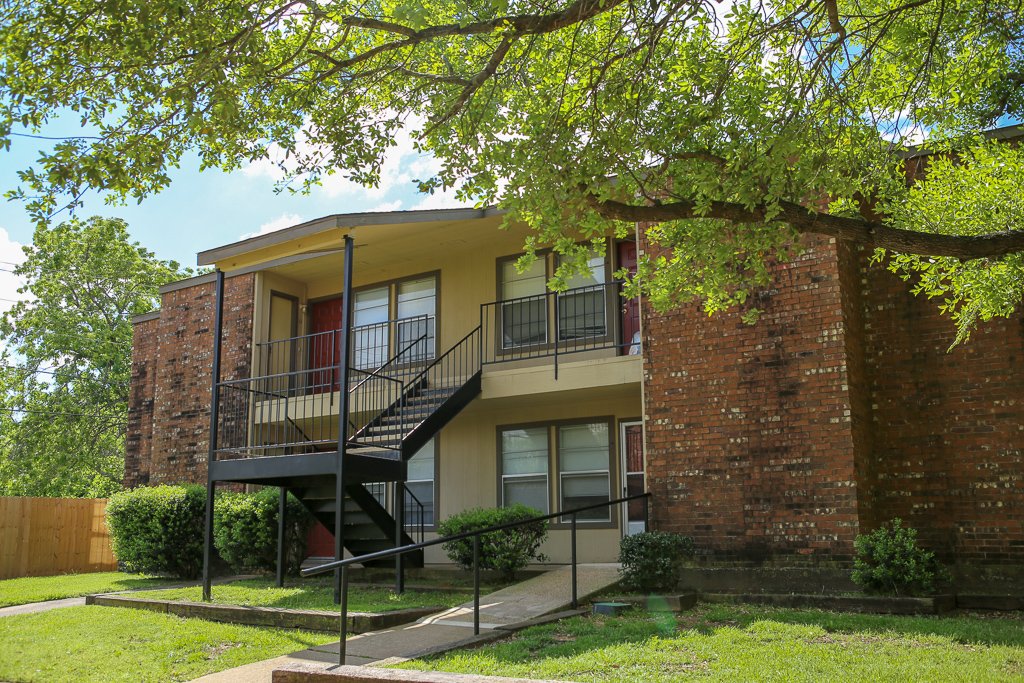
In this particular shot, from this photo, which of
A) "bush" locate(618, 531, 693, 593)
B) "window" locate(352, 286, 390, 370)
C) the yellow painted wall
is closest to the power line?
"window" locate(352, 286, 390, 370)

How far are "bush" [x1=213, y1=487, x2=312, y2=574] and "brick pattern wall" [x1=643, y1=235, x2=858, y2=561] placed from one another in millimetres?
5839

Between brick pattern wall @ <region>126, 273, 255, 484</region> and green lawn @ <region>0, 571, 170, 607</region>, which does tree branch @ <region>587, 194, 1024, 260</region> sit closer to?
green lawn @ <region>0, 571, 170, 607</region>

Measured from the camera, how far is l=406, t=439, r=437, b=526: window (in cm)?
1595

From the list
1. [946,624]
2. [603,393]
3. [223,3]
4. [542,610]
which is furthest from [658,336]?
[223,3]

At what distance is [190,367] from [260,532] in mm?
5136

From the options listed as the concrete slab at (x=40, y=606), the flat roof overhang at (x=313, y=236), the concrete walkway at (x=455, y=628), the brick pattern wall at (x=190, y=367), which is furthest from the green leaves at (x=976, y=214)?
the brick pattern wall at (x=190, y=367)

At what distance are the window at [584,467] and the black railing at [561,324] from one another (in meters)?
1.32

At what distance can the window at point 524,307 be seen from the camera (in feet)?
49.6

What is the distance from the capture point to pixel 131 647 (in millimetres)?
9320

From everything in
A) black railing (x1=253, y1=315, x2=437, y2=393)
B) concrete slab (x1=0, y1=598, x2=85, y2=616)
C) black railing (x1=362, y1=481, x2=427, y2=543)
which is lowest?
concrete slab (x1=0, y1=598, x2=85, y2=616)

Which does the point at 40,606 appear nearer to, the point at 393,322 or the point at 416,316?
the point at 393,322

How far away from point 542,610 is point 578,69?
5.67m

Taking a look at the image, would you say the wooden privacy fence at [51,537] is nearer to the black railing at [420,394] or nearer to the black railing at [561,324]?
the black railing at [420,394]

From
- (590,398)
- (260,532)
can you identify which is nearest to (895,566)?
(590,398)
